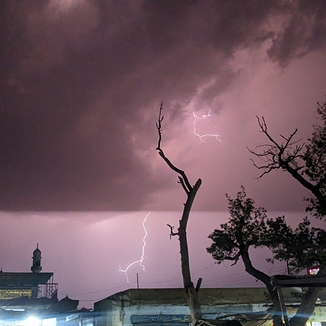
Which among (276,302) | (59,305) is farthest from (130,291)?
(276,302)

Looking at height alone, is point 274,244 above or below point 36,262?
below


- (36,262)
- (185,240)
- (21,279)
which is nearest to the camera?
(185,240)

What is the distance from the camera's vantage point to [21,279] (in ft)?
140

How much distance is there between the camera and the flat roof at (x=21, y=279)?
4228 cm

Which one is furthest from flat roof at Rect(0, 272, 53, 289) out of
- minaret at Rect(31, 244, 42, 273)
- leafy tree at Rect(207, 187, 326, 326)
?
leafy tree at Rect(207, 187, 326, 326)

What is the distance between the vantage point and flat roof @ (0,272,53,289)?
4228 cm

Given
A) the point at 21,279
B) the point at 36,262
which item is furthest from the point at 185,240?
the point at 36,262

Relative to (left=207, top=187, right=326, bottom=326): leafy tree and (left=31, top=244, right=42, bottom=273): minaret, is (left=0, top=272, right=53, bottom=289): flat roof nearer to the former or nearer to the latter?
(left=31, top=244, right=42, bottom=273): minaret

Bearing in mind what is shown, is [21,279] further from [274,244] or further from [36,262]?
[274,244]

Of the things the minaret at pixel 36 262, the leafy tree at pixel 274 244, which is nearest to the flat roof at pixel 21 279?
the minaret at pixel 36 262

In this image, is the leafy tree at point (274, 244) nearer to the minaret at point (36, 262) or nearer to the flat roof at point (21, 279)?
the flat roof at point (21, 279)

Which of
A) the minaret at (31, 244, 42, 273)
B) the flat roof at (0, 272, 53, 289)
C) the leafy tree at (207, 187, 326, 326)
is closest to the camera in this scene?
the leafy tree at (207, 187, 326, 326)

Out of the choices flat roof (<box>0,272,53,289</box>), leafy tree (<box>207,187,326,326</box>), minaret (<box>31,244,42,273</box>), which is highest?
minaret (<box>31,244,42,273</box>)

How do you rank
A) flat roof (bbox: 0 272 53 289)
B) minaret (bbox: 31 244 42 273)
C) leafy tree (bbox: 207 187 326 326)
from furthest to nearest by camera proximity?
minaret (bbox: 31 244 42 273) → flat roof (bbox: 0 272 53 289) → leafy tree (bbox: 207 187 326 326)
